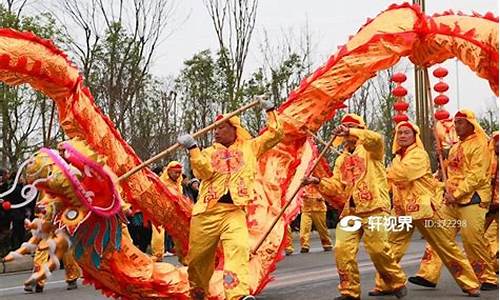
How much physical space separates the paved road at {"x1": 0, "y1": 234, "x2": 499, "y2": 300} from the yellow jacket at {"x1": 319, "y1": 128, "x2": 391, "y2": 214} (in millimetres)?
901

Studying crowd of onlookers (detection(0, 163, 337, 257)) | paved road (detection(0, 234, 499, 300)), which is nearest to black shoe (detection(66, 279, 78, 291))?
paved road (detection(0, 234, 499, 300))

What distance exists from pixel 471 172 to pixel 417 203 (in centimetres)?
57

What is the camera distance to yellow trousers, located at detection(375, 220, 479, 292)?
707 cm

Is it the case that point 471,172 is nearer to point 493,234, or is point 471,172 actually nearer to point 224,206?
point 493,234

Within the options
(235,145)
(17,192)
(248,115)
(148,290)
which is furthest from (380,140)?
(248,115)

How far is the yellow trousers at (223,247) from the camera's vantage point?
5473 mm

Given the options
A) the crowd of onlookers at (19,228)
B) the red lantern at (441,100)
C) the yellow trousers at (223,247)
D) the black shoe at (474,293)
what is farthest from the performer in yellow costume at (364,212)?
the crowd of onlookers at (19,228)

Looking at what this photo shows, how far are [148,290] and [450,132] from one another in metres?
3.78

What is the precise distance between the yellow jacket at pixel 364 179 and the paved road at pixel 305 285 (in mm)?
901

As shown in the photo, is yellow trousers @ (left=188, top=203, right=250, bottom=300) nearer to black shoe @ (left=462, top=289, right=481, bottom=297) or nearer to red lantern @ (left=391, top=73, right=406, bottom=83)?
black shoe @ (left=462, top=289, right=481, bottom=297)

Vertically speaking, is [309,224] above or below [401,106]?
below

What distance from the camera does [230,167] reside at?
5.93 m

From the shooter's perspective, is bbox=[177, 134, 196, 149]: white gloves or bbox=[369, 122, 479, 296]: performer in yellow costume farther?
bbox=[369, 122, 479, 296]: performer in yellow costume

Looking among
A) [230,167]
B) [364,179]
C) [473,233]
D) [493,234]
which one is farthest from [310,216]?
[230,167]
